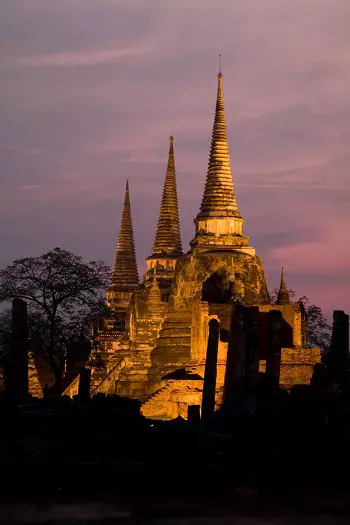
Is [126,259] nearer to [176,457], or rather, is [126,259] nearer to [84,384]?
[84,384]

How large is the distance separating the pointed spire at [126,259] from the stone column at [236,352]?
1949 inches

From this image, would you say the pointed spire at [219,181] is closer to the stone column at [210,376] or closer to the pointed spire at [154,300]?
the pointed spire at [154,300]

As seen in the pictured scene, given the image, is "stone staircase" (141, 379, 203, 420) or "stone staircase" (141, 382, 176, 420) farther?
"stone staircase" (141, 382, 176, 420)

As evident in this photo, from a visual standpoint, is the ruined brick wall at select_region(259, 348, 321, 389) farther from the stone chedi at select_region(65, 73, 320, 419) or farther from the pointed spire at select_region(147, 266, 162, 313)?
the pointed spire at select_region(147, 266, 162, 313)

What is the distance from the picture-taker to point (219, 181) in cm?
7344

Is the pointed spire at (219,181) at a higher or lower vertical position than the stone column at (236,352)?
higher

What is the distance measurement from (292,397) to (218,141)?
1822 inches

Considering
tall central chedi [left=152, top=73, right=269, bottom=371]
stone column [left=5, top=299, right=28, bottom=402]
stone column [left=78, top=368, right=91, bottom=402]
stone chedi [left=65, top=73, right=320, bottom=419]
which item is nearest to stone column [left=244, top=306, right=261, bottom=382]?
stone column [left=78, top=368, right=91, bottom=402]

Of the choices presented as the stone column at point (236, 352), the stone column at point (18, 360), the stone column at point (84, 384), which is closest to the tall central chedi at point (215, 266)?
the stone column at point (84, 384)

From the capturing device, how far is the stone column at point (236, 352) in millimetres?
33656

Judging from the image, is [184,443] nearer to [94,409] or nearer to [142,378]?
[94,409]

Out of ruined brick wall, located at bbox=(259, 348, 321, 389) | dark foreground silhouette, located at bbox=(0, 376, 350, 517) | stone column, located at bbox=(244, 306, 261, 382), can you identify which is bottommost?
dark foreground silhouette, located at bbox=(0, 376, 350, 517)

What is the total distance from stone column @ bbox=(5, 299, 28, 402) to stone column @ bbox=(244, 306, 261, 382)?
5084 mm

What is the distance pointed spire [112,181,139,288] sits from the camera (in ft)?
279
